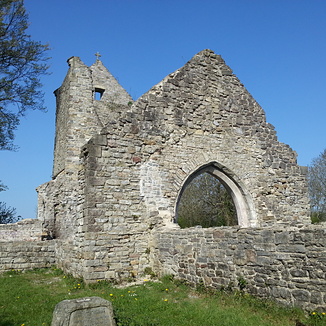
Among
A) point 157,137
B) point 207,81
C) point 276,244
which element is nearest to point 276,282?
point 276,244

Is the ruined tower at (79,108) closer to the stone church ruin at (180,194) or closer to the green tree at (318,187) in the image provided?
the stone church ruin at (180,194)

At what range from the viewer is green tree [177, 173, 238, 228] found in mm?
20562

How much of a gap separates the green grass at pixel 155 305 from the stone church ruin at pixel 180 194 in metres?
0.31

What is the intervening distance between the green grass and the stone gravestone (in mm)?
338

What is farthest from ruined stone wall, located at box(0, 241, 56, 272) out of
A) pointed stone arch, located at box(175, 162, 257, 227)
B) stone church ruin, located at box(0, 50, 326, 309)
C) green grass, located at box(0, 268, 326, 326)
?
pointed stone arch, located at box(175, 162, 257, 227)

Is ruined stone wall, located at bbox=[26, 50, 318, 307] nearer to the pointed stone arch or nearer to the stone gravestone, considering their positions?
the pointed stone arch

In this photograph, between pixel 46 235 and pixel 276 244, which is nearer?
pixel 276 244

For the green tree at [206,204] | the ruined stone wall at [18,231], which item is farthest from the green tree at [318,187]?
the ruined stone wall at [18,231]

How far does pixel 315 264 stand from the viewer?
215 inches

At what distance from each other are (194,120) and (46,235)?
7591 mm

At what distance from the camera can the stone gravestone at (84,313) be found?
450 cm

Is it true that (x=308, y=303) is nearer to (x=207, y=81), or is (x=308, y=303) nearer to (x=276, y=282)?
(x=276, y=282)

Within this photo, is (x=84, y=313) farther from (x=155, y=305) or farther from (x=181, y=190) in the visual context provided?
(x=181, y=190)

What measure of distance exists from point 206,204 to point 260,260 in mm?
15552
